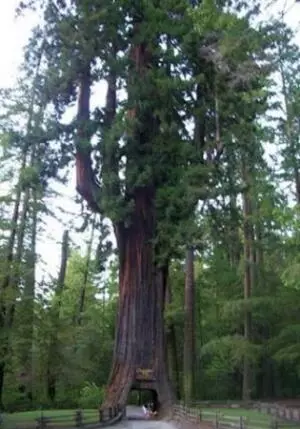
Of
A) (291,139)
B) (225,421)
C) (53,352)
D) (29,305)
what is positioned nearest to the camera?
(225,421)

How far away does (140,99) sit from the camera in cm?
2056

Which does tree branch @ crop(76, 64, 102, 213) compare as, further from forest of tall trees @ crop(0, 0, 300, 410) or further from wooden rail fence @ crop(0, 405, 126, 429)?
wooden rail fence @ crop(0, 405, 126, 429)

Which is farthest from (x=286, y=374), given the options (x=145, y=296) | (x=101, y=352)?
(x=145, y=296)

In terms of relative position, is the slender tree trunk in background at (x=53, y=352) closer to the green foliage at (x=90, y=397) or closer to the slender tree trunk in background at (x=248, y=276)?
the green foliage at (x=90, y=397)

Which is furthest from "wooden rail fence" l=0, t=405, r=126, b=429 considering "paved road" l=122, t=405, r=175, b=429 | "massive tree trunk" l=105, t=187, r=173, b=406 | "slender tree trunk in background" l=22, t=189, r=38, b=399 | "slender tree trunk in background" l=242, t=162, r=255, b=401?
"slender tree trunk in background" l=242, t=162, r=255, b=401

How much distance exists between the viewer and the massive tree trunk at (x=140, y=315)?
65.8 ft

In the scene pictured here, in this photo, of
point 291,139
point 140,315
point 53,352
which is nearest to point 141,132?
point 140,315

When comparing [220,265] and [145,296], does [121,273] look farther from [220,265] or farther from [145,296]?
[220,265]

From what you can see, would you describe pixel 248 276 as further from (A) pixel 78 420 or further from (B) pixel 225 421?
(B) pixel 225 421

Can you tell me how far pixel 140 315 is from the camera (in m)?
→ 20.9

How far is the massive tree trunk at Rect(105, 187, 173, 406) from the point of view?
20062 millimetres

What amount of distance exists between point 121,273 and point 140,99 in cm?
652

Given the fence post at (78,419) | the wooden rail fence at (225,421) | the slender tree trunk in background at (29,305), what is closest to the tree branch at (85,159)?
the slender tree trunk in background at (29,305)

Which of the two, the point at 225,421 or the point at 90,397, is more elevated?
the point at 90,397
